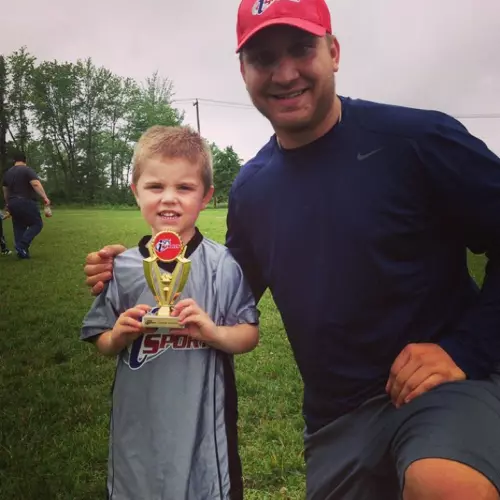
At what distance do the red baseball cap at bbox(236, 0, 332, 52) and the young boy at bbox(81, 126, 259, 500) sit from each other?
1.00 feet

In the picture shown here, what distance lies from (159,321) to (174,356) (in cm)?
14

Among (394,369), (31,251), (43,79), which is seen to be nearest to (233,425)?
(394,369)

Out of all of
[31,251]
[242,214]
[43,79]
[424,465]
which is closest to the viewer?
[424,465]

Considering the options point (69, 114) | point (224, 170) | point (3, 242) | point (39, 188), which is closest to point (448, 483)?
point (224, 170)

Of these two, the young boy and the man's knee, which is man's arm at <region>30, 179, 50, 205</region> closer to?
the young boy

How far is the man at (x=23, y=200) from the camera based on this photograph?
2.24 metres

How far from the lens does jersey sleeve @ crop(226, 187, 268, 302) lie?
1.57m

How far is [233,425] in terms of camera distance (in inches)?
56.7

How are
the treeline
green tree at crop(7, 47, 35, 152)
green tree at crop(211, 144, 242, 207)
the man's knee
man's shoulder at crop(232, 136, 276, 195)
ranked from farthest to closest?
green tree at crop(7, 47, 35, 152), the treeline, green tree at crop(211, 144, 242, 207), man's shoulder at crop(232, 136, 276, 195), the man's knee

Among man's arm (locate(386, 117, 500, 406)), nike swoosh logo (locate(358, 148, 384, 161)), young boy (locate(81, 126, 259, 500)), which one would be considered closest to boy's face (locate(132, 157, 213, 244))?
young boy (locate(81, 126, 259, 500))

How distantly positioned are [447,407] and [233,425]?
1.73 feet

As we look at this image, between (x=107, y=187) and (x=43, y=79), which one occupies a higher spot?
(x=43, y=79)

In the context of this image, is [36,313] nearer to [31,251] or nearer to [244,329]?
[31,251]

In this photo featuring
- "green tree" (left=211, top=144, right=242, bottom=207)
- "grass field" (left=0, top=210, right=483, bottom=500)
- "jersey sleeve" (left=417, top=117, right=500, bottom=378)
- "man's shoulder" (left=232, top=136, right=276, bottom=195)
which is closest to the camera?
"jersey sleeve" (left=417, top=117, right=500, bottom=378)
